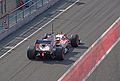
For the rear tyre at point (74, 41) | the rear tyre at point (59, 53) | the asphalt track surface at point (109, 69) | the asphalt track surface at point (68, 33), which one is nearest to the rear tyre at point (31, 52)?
the asphalt track surface at point (68, 33)

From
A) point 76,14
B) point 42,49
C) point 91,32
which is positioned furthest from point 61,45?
point 76,14

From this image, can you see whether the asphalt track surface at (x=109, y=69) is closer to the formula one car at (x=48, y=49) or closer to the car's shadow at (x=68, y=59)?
the car's shadow at (x=68, y=59)

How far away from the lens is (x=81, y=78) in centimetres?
2944

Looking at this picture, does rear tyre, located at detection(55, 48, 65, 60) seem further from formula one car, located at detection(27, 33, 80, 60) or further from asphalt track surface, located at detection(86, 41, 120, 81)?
asphalt track surface, located at detection(86, 41, 120, 81)

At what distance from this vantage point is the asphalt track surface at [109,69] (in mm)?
29656

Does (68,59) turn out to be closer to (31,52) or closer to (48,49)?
(48,49)

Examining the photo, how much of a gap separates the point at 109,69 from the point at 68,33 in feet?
28.2

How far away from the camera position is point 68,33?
39.0 metres

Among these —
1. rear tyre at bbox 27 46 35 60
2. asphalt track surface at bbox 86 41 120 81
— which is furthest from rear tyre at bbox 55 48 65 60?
asphalt track surface at bbox 86 41 120 81

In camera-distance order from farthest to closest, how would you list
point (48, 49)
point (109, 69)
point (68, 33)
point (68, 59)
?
1. point (68, 33)
2. point (68, 59)
3. point (48, 49)
4. point (109, 69)

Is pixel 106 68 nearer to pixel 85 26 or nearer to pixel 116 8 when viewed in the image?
pixel 85 26

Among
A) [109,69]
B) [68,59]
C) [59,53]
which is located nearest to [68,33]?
[68,59]

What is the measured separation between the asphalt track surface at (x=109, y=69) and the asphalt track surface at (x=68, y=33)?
206cm

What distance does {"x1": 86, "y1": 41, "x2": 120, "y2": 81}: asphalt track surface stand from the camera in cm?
2966
